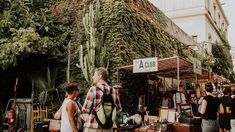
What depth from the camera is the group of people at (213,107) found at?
6074 millimetres

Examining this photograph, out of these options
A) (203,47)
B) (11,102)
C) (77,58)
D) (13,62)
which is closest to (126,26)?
(77,58)

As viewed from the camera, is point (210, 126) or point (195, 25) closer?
point (210, 126)

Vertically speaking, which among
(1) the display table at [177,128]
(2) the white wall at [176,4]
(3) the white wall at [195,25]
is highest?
(2) the white wall at [176,4]

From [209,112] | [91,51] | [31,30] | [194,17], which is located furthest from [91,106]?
[194,17]

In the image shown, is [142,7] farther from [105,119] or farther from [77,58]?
[105,119]

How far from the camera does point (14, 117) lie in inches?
380

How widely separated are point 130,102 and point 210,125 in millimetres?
4713

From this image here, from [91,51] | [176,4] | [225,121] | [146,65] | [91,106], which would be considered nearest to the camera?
[91,106]

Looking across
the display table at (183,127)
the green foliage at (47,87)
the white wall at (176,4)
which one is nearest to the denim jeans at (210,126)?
the display table at (183,127)

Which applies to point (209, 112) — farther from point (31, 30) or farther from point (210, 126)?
point (31, 30)

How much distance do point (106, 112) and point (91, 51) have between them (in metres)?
5.34

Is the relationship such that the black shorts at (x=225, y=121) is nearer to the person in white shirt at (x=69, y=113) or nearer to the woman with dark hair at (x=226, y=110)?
the woman with dark hair at (x=226, y=110)

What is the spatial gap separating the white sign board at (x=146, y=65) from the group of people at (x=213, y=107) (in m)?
1.54

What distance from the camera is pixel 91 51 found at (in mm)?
9594
